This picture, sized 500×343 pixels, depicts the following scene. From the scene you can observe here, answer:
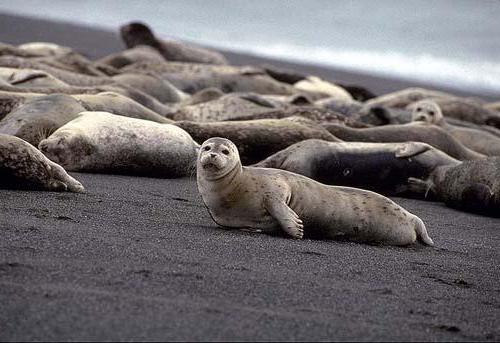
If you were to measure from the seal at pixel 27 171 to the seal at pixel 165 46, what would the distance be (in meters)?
16.0

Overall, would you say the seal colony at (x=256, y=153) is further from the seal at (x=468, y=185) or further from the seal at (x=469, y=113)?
the seal at (x=469, y=113)

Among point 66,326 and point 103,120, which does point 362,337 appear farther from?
point 103,120

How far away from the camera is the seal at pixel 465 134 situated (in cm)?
1148

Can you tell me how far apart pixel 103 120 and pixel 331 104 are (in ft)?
23.0

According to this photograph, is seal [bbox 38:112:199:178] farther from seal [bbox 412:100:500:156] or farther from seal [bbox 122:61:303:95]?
seal [bbox 122:61:303:95]

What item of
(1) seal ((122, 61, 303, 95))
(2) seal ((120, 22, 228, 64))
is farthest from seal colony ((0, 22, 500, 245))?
(2) seal ((120, 22, 228, 64))

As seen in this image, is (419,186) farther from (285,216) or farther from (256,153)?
(285,216)

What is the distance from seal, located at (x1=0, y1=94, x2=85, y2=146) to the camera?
26.2 ft

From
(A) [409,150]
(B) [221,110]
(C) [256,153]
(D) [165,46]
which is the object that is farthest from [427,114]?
(D) [165,46]


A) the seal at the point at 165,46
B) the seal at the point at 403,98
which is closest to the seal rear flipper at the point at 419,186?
the seal at the point at 403,98

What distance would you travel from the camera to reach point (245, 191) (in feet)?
18.9

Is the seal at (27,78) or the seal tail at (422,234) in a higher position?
the seal tail at (422,234)

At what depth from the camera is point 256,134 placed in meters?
8.91

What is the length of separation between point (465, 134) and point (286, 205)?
646 centimetres
